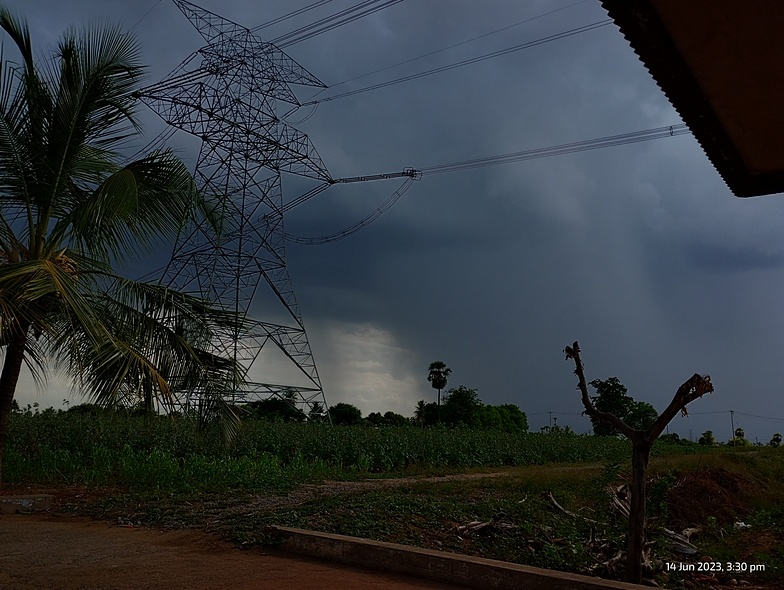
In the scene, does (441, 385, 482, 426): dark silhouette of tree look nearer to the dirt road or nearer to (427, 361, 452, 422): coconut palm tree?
(427, 361, 452, 422): coconut palm tree

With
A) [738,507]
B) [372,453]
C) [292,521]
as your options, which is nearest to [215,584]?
[292,521]

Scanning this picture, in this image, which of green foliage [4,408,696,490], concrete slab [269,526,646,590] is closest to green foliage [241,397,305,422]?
green foliage [4,408,696,490]

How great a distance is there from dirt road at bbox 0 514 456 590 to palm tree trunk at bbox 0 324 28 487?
2364 millimetres

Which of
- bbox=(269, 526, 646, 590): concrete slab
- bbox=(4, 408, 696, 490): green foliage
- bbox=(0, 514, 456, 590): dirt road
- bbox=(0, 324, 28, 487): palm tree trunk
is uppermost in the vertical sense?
bbox=(0, 324, 28, 487): palm tree trunk

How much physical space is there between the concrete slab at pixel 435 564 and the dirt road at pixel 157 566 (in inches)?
6.3

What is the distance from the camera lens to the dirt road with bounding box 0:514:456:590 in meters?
6.44

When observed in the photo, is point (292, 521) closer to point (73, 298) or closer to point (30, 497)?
point (73, 298)

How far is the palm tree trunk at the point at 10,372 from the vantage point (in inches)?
431

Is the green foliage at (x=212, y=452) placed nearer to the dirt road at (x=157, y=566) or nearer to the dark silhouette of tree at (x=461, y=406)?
the dirt road at (x=157, y=566)

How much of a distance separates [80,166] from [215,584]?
7.90 meters

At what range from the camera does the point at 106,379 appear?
33.9ft

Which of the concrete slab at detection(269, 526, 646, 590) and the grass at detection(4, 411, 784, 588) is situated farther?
the grass at detection(4, 411, 784, 588)

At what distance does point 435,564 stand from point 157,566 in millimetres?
2962

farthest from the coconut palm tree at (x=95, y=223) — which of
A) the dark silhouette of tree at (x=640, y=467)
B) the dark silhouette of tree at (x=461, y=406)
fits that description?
the dark silhouette of tree at (x=461, y=406)
